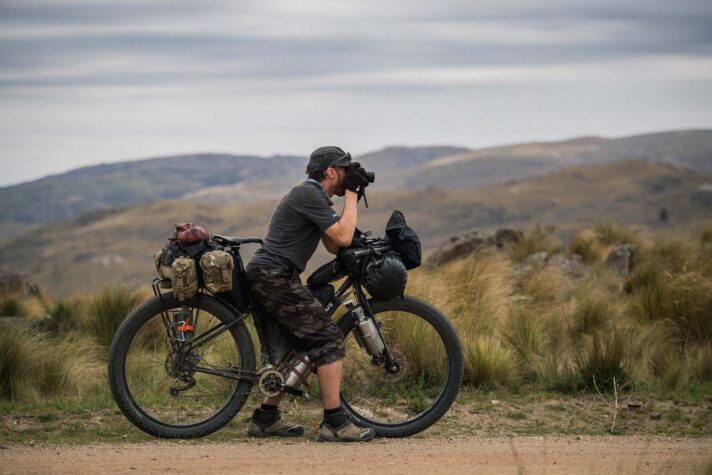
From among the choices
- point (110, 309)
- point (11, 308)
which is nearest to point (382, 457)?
point (110, 309)

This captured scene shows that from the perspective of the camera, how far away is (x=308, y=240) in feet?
20.4

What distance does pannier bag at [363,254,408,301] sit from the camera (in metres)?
6.21

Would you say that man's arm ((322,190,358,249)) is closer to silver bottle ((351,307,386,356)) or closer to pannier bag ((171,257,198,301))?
silver bottle ((351,307,386,356))

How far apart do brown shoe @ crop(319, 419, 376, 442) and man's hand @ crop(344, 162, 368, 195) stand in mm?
1556

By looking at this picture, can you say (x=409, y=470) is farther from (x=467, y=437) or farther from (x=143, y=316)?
(x=143, y=316)

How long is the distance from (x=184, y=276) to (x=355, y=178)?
1247mm

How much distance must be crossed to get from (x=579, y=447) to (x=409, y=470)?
1340mm

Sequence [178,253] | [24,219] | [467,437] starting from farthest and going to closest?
[24,219] → [467,437] → [178,253]

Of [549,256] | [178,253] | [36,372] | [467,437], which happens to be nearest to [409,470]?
[467,437]

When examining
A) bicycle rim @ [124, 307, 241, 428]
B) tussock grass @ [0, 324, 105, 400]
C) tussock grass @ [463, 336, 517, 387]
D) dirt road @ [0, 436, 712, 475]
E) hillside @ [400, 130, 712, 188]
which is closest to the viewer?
dirt road @ [0, 436, 712, 475]

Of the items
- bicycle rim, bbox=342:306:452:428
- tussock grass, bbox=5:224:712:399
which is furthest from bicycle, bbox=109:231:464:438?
tussock grass, bbox=5:224:712:399

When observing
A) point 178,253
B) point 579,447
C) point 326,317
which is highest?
A: point 178,253

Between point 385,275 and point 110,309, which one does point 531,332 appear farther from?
point 110,309

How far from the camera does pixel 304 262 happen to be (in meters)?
6.27
